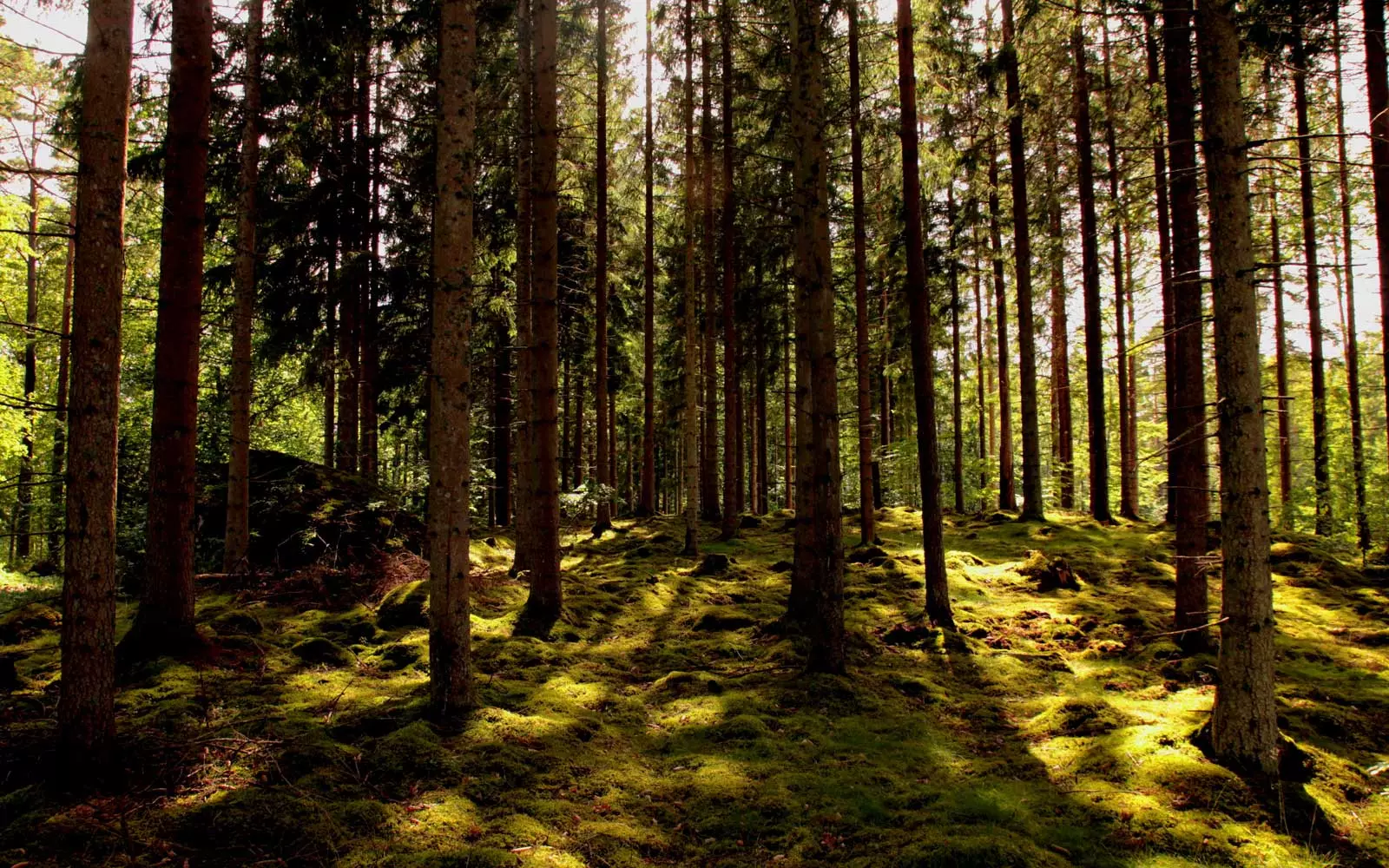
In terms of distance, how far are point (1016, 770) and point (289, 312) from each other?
17.7 meters

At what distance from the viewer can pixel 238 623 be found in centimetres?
793

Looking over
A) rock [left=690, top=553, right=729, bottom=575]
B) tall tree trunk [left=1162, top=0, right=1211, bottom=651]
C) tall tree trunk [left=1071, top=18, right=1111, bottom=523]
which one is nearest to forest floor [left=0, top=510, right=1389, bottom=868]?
tall tree trunk [left=1162, top=0, right=1211, bottom=651]

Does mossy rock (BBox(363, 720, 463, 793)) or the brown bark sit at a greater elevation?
the brown bark

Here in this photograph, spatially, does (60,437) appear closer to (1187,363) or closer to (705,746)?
(705,746)

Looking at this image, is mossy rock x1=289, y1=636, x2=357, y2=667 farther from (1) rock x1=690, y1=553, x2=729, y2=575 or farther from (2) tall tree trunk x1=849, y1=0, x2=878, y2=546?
(2) tall tree trunk x1=849, y1=0, x2=878, y2=546

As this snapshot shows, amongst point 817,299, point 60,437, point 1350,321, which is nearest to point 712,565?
point 817,299

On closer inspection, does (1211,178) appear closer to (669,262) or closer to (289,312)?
(289,312)

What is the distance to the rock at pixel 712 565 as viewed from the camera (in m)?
13.5

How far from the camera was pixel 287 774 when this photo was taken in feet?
15.6

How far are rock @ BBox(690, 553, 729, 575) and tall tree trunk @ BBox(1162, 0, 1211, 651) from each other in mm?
7681

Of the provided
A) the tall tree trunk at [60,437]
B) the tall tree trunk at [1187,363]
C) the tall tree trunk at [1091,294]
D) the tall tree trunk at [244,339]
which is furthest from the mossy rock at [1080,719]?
the tall tree trunk at [60,437]

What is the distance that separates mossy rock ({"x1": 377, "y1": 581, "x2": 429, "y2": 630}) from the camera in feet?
29.3

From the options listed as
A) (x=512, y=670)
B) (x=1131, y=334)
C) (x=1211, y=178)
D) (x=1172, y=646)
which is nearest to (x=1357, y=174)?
(x=1131, y=334)

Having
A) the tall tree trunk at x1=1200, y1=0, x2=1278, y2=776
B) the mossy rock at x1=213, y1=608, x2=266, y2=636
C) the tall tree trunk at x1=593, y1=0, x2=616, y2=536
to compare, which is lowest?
the mossy rock at x1=213, y1=608, x2=266, y2=636
